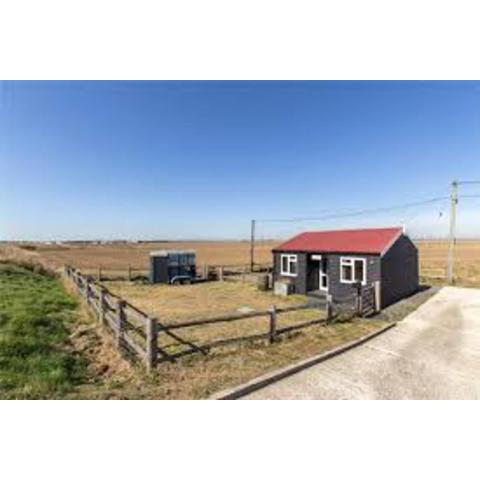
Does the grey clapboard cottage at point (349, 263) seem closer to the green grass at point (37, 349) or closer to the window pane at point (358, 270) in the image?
the window pane at point (358, 270)

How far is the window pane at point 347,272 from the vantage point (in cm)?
1470

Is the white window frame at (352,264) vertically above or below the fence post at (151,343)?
above

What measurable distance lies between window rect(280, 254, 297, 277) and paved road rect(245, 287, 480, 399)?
713 cm

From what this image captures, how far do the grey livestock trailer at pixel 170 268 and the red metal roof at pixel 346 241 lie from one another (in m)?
6.49

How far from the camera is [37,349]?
738 centimetres

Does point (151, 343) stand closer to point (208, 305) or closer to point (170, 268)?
point (208, 305)

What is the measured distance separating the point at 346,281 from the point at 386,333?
17.2ft

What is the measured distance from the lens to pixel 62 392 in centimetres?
527

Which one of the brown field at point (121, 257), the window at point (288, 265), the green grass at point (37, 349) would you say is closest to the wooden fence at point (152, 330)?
the green grass at point (37, 349)

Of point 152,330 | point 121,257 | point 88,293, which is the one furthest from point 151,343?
point 121,257

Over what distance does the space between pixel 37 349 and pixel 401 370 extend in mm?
6989

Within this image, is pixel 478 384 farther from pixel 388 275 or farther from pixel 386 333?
pixel 388 275

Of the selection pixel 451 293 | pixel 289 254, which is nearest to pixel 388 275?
pixel 289 254

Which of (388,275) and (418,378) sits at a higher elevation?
(388,275)
